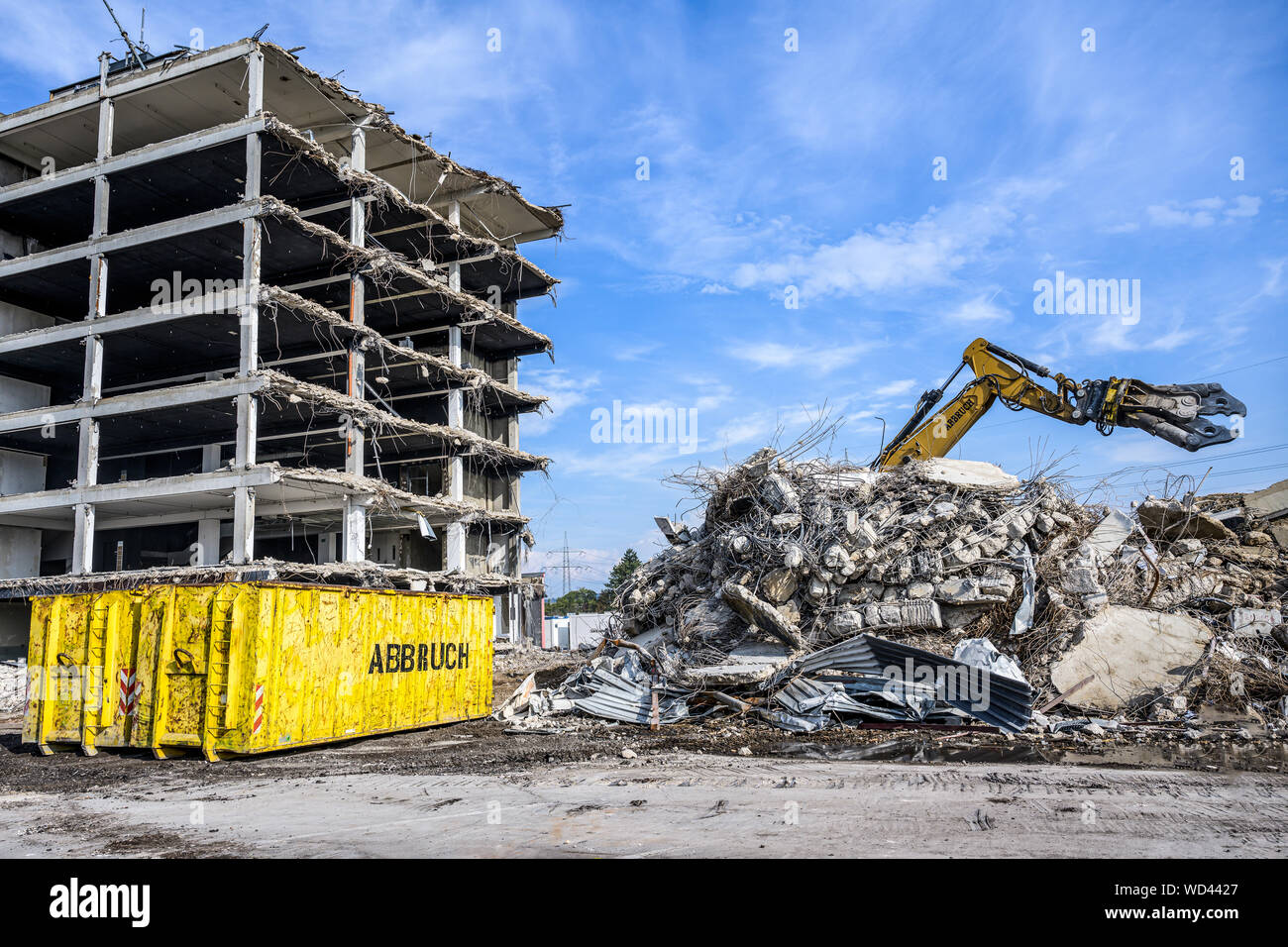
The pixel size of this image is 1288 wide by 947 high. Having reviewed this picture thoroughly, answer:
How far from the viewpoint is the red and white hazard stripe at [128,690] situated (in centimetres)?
1050

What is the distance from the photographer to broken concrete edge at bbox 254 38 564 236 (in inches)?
1006

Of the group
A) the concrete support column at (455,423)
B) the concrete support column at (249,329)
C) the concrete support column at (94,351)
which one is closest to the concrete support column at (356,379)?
the concrete support column at (249,329)

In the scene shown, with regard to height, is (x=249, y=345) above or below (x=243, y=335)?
below

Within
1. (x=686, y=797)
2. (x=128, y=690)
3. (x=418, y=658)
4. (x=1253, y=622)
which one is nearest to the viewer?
(x=686, y=797)

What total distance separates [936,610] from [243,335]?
67.5ft

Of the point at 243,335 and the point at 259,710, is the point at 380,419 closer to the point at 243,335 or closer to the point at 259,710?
the point at 243,335

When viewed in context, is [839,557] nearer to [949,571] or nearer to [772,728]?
[949,571]

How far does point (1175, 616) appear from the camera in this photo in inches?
467

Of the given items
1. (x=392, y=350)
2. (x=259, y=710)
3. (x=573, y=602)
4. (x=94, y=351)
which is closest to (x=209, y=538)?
(x=94, y=351)

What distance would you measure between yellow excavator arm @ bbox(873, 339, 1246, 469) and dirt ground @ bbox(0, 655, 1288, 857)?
19.2 ft

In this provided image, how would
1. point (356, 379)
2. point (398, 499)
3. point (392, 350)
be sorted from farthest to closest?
point (392, 350), point (398, 499), point (356, 379)

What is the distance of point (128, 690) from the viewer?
34.7 feet

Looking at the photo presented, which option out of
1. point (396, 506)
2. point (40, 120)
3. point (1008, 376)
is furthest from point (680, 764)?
point (40, 120)
